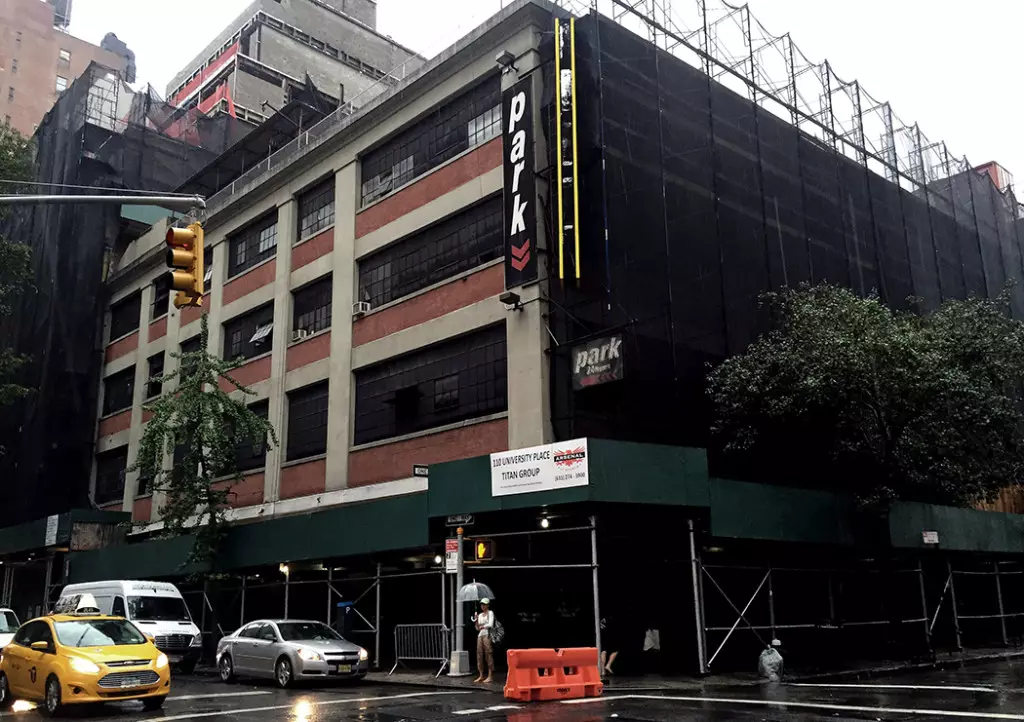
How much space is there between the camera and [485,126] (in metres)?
25.2

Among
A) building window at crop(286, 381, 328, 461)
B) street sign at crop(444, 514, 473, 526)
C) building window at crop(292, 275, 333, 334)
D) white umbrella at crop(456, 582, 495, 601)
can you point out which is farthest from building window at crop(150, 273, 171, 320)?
white umbrella at crop(456, 582, 495, 601)

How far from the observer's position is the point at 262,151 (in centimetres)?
4012

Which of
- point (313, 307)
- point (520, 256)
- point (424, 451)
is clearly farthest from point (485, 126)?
point (313, 307)

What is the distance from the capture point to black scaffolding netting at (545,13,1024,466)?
891 inches

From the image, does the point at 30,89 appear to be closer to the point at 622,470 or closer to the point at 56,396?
the point at 56,396

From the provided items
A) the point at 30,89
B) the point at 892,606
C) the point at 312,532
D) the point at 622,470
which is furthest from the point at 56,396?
the point at 30,89

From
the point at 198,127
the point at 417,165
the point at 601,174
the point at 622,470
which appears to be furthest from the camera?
the point at 198,127

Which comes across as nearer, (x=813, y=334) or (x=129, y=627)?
(x=129, y=627)

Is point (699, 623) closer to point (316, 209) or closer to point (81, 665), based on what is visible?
point (81, 665)

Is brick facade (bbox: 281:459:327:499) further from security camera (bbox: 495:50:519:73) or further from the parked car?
security camera (bbox: 495:50:519:73)

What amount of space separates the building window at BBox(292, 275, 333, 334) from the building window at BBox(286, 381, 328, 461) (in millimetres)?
2063

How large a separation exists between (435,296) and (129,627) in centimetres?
1216

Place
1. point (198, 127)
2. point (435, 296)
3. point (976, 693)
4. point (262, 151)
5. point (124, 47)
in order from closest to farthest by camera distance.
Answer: point (976, 693)
point (435, 296)
point (262, 151)
point (198, 127)
point (124, 47)

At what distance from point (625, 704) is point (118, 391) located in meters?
33.4
